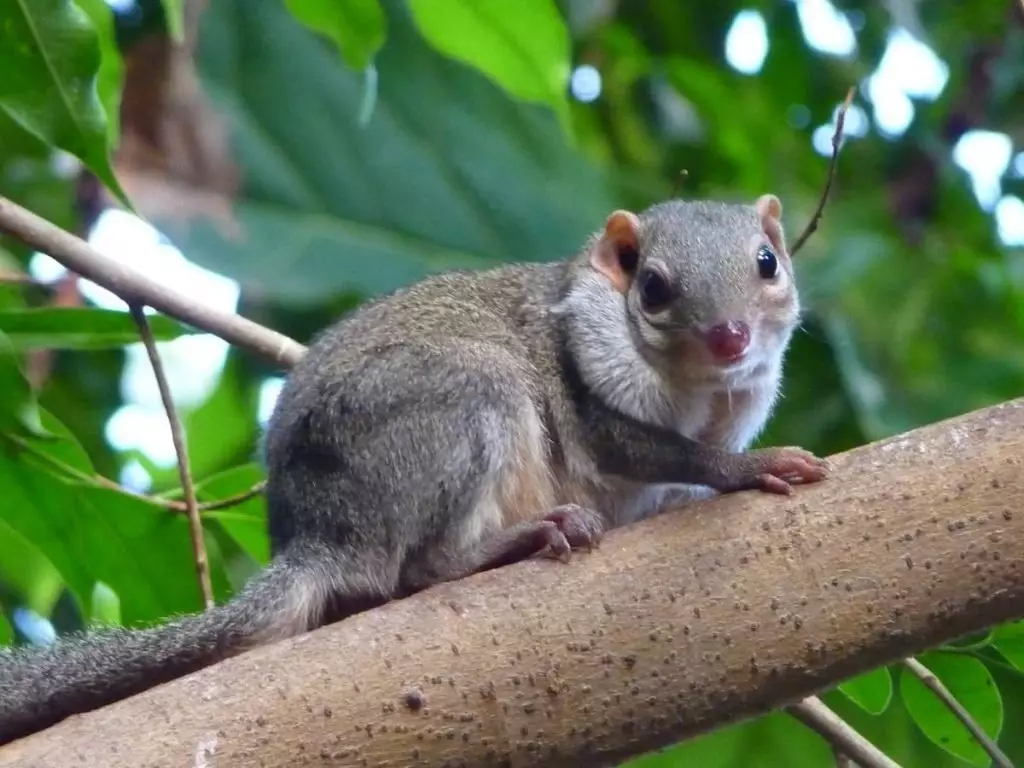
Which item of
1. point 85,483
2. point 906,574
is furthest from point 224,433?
point 906,574

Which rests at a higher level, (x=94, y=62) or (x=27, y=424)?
(x=94, y=62)

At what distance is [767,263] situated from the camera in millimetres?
2818

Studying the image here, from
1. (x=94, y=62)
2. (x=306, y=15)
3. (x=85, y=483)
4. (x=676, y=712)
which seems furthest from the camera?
(x=306, y=15)

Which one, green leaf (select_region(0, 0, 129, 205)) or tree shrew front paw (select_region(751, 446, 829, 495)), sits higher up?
green leaf (select_region(0, 0, 129, 205))

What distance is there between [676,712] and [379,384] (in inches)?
35.4

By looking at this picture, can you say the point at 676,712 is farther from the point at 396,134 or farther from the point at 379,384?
the point at 396,134

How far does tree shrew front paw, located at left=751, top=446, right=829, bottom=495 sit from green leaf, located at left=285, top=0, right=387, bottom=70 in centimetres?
124

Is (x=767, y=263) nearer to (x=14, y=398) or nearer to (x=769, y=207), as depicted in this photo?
(x=769, y=207)

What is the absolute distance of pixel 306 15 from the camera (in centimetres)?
293

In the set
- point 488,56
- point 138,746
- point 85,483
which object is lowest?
point 138,746

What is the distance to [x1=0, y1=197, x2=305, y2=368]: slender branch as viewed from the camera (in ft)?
8.54

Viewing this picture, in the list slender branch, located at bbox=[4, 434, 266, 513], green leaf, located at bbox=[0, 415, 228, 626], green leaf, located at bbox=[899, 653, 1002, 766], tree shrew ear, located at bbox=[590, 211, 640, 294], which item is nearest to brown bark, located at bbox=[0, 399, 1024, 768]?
green leaf, located at bbox=[899, 653, 1002, 766]

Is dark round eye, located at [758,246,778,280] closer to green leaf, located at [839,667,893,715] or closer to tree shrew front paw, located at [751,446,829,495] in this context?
tree shrew front paw, located at [751,446,829,495]

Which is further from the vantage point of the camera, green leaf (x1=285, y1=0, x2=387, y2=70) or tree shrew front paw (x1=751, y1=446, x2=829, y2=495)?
green leaf (x1=285, y1=0, x2=387, y2=70)
